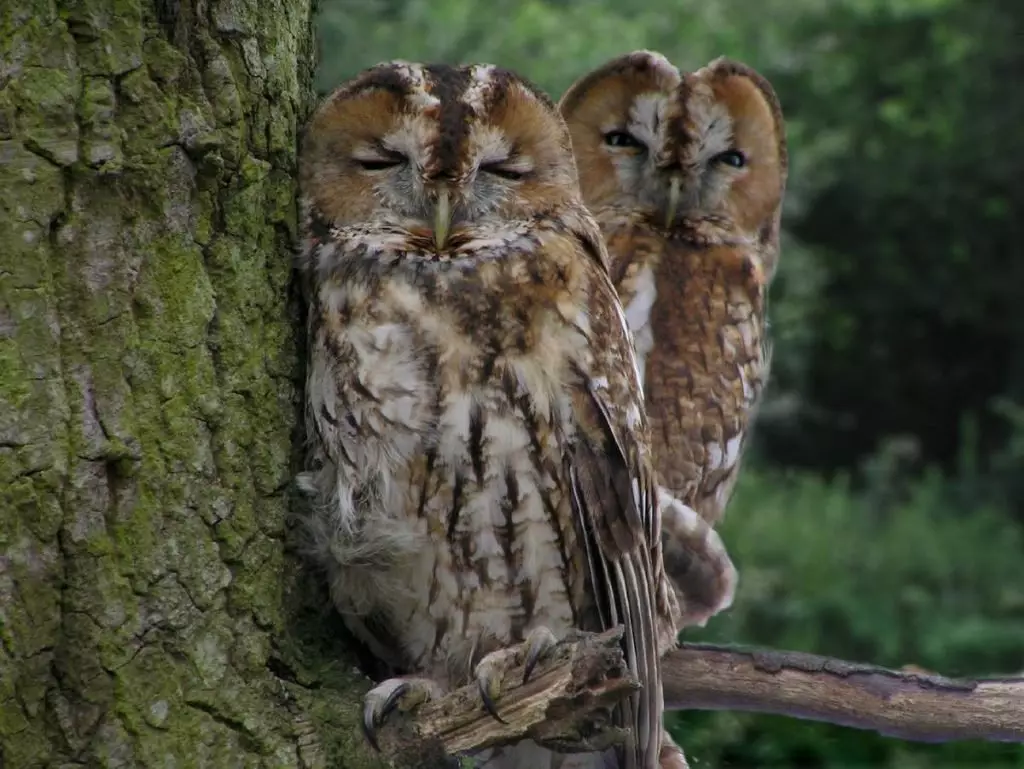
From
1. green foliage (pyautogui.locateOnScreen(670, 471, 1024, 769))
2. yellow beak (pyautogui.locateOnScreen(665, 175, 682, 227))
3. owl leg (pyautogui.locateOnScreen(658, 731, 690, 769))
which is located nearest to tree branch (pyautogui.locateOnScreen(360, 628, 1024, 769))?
owl leg (pyautogui.locateOnScreen(658, 731, 690, 769))

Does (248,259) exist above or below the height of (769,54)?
below

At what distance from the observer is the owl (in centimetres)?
160

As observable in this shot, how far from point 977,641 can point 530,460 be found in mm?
4750

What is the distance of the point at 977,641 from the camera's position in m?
5.85

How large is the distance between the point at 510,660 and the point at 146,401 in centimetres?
51

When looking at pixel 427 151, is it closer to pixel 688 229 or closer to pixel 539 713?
pixel 539 713

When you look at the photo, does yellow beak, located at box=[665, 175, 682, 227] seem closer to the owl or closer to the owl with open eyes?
the owl with open eyes

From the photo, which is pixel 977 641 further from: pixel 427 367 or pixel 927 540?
pixel 427 367

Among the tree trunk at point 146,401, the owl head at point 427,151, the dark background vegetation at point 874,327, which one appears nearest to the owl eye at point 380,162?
the owl head at point 427,151

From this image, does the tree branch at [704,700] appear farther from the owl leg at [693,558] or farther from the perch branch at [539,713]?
the owl leg at [693,558]

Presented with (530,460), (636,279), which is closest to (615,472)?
(530,460)

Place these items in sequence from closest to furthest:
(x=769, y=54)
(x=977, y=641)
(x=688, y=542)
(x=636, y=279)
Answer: (x=688, y=542)
(x=636, y=279)
(x=977, y=641)
(x=769, y=54)

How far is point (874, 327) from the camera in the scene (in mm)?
8664

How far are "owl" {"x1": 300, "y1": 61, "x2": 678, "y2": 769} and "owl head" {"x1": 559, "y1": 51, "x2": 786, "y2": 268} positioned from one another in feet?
2.60
